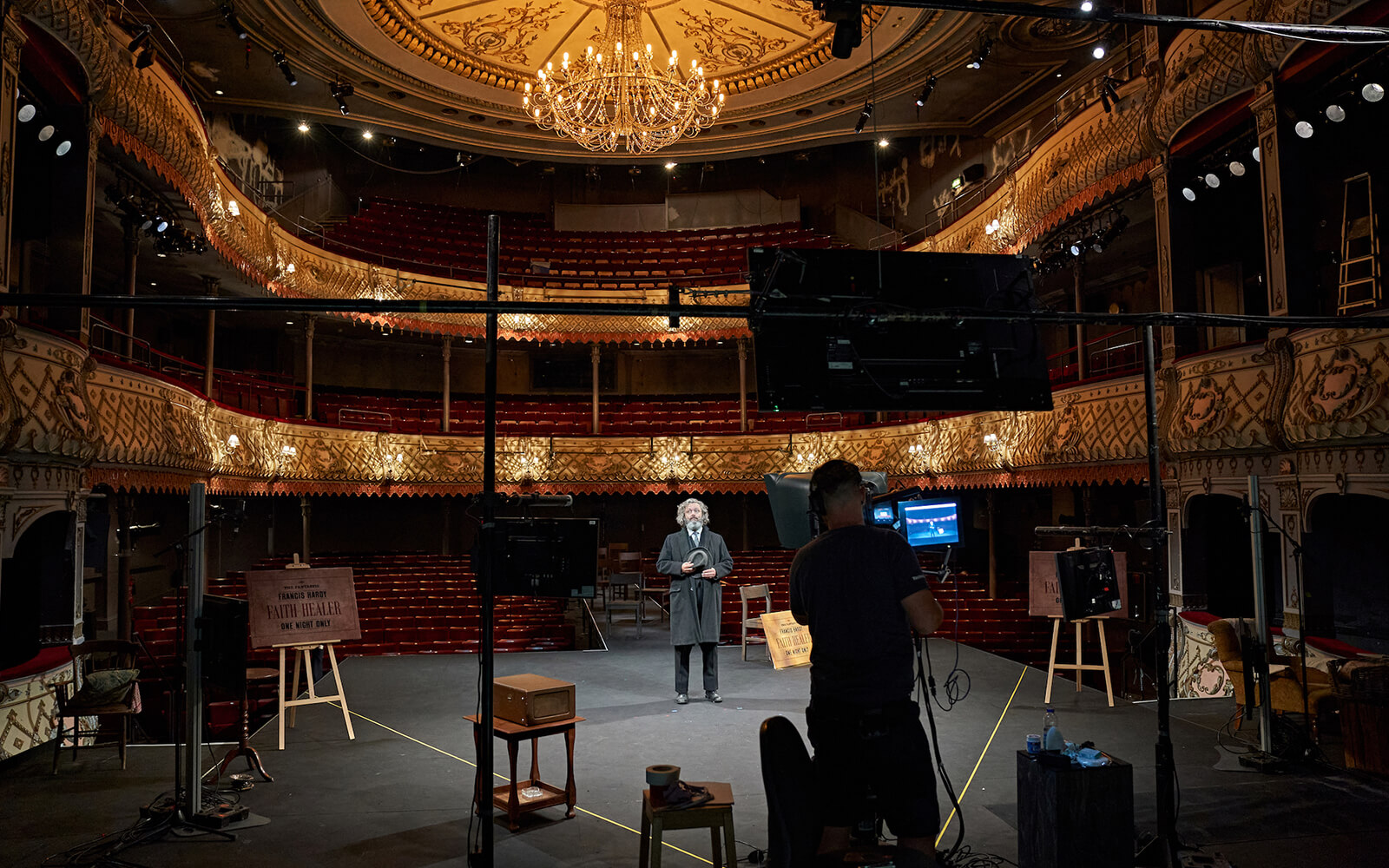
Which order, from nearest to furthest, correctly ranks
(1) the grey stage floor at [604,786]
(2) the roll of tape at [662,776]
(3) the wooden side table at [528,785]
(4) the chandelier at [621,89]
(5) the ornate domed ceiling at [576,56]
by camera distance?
(2) the roll of tape at [662,776], (1) the grey stage floor at [604,786], (3) the wooden side table at [528,785], (4) the chandelier at [621,89], (5) the ornate domed ceiling at [576,56]

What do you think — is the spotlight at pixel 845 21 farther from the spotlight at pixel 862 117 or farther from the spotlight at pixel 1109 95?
the spotlight at pixel 862 117

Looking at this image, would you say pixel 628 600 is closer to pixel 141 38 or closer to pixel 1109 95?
pixel 1109 95

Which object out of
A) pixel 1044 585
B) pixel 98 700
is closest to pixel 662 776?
pixel 98 700

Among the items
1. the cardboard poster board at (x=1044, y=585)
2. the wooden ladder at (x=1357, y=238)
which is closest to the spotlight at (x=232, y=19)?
the cardboard poster board at (x=1044, y=585)

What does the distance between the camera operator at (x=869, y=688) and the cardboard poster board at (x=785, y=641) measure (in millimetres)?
5524

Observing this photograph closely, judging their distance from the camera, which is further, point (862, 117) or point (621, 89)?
point (862, 117)

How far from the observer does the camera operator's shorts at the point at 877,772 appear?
302 centimetres

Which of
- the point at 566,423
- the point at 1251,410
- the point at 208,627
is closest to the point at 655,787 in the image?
the point at 208,627

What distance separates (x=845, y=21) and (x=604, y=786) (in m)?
4.26

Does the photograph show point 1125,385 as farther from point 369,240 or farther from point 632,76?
point 369,240

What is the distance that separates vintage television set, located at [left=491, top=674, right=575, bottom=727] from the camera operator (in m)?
2.01

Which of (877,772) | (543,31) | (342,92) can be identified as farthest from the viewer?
(342,92)

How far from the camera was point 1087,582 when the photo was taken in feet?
18.2

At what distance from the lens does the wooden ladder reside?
9453mm
